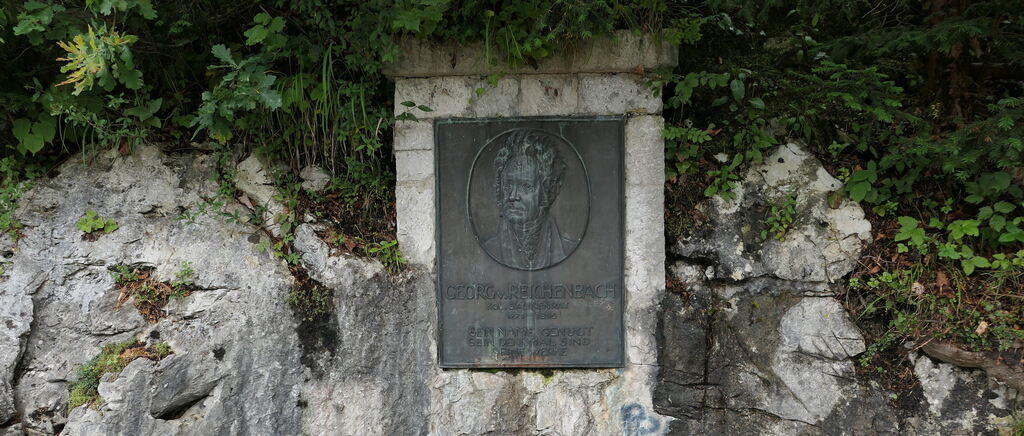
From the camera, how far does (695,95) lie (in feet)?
11.8

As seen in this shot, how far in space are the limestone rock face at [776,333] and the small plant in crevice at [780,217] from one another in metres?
0.03

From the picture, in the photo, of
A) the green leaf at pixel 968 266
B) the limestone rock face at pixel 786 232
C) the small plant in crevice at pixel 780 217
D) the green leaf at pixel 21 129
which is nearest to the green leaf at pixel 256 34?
the green leaf at pixel 21 129

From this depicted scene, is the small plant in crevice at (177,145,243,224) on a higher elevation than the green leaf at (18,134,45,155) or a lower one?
lower

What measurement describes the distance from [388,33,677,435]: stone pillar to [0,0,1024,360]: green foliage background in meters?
0.11

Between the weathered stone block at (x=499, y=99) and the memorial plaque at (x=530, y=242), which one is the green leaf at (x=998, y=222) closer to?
the memorial plaque at (x=530, y=242)

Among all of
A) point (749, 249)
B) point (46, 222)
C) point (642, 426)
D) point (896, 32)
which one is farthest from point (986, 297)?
point (46, 222)

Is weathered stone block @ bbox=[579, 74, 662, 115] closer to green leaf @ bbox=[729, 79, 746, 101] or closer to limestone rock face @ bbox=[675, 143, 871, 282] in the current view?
green leaf @ bbox=[729, 79, 746, 101]

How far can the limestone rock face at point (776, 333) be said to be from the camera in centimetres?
313

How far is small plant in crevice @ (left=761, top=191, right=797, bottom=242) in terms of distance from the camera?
329 cm

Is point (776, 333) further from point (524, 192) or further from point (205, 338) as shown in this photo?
point (205, 338)

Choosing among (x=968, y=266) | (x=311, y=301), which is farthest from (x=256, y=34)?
(x=968, y=266)

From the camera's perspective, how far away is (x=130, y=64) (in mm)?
2992

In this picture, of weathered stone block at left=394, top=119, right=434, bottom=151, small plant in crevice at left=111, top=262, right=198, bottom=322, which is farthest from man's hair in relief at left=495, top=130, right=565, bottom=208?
small plant in crevice at left=111, top=262, right=198, bottom=322

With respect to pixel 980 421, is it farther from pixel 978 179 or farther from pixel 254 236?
pixel 254 236
